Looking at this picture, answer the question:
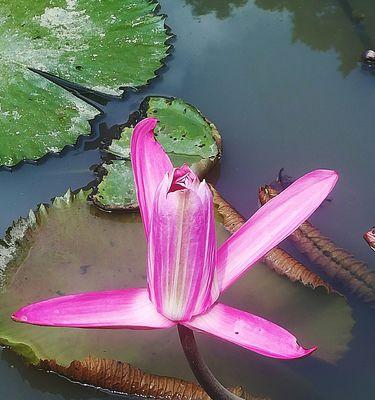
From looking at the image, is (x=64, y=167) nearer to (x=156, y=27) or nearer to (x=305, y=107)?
(x=156, y=27)

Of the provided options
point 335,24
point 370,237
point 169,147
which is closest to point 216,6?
point 335,24

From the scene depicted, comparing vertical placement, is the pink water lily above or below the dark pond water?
above

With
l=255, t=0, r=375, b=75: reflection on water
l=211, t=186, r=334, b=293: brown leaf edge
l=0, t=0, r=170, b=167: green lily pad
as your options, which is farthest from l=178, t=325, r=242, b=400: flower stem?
l=255, t=0, r=375, b=75: reflection on water

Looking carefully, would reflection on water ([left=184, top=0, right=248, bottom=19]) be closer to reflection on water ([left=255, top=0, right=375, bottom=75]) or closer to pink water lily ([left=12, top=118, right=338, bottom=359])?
reflection on water ([left=255, top=0, right=375, bottom=75])

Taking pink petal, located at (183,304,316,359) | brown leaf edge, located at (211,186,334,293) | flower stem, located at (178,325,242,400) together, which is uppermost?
pink petal, located at (183,304,316,359)

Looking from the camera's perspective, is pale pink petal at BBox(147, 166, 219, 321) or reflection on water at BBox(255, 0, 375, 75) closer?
pale pink petal at BBox(147, 166, 219, 321)

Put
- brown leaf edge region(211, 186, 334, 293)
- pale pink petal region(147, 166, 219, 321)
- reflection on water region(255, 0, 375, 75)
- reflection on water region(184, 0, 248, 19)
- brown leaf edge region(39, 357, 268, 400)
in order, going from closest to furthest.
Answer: pale pink petal region(147, 166, 219, 321), brown leaf edge region(39, 357, 268, 400), brown leaf edge region(211, 186, 334, 293), reflection on water region(255, 0, 375, 75), reflection on water region(184, 0, 248, 19)
